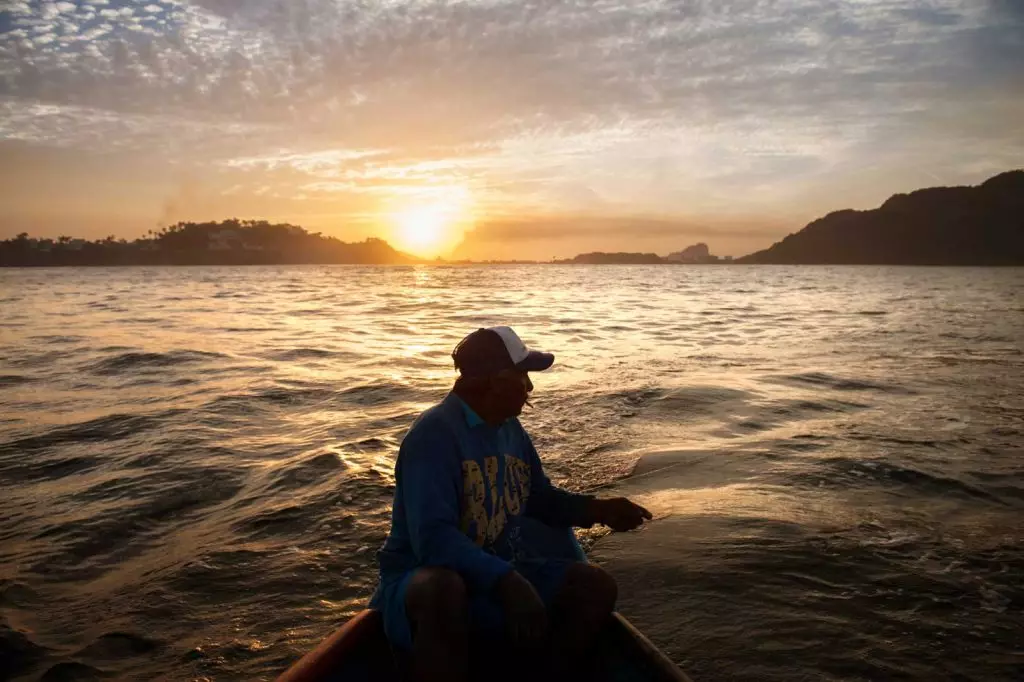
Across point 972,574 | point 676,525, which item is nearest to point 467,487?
point 676,525

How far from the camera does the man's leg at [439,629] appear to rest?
2.49 metres

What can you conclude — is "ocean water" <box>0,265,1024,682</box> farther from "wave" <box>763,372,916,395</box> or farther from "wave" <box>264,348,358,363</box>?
"wave" <box>264,348,358,363</box>

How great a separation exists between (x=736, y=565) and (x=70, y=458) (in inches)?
336

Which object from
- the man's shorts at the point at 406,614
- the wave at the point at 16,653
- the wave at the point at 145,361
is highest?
the man's shorts at the point at 406,614

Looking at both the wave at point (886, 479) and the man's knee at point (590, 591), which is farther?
the wave at point (886, 479)

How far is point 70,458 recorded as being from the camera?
8844mm

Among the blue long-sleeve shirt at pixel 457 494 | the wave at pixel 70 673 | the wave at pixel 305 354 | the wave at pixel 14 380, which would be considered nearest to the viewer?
the blue long-sleeve shirt at pixel 457 494

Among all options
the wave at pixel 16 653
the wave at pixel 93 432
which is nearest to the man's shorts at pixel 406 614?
the wave at pixel 16 653

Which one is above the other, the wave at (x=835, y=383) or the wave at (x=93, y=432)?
the wave at (x=835, y=383)

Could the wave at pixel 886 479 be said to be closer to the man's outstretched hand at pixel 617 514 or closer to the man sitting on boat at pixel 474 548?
the man's outstretched hand at pixel 617 514

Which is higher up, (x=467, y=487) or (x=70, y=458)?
(x=467, y=487)

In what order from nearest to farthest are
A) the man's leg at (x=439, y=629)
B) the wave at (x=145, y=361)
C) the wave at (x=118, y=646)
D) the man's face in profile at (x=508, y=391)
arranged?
the man's leg at (x=439, y=629)
the man's face in profile at (x=508, y=391)
the wave at (x=118, y=646)
the wave at (x=145, y=361)

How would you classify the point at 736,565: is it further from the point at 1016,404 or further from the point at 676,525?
the point at 1016,404

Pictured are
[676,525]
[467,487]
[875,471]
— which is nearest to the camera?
[467,487]
